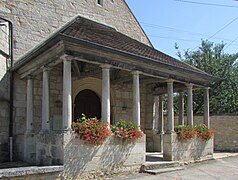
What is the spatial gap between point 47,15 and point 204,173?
756 centimetres

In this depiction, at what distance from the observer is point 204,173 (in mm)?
8055

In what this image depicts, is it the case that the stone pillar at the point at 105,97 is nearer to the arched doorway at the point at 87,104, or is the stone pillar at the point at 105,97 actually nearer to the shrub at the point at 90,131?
the shrub at the point at 90,131

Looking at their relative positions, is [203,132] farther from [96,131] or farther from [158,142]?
[96,131]

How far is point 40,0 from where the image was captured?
10.2 metres

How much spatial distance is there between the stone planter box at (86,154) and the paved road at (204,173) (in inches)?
18.5

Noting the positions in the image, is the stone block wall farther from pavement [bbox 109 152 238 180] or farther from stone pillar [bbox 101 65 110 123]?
pavement [bbox 109 152 238 180]

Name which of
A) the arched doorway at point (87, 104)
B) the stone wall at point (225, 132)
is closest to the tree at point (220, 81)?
the stone wall at point (225, 132)

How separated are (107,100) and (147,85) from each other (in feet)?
17.0

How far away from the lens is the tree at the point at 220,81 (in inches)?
741

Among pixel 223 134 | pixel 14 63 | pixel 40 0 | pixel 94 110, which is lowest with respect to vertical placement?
pixel 223 134

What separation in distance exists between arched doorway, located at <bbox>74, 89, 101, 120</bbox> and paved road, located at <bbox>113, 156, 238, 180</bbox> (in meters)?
3.72

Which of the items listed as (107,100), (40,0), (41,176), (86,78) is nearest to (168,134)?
(107,100)

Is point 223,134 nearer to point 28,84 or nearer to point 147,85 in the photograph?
point 147,85

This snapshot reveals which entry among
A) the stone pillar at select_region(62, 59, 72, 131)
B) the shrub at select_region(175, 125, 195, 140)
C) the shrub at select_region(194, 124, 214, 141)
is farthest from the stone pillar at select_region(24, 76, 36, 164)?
the shrub at select_region(194, 124, 214, 141)
